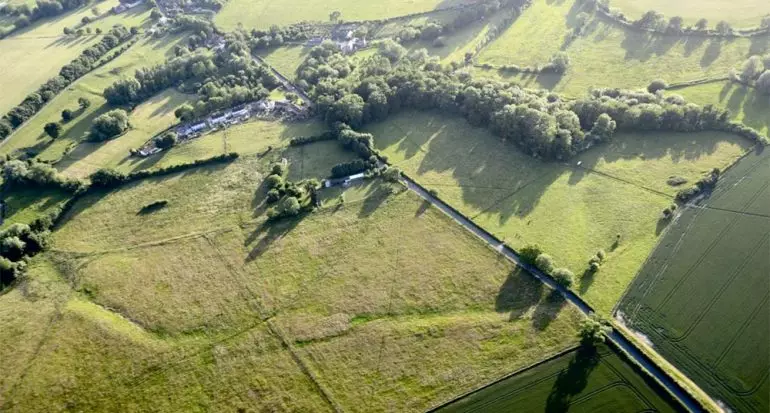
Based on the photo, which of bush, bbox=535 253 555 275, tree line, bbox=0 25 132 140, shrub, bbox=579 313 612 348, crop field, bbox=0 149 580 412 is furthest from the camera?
tree line, bbox=0 25 132 140

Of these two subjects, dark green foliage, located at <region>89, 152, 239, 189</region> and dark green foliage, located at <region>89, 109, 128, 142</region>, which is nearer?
dark green foliage, located at <region>89, 152, 239, 189</region>

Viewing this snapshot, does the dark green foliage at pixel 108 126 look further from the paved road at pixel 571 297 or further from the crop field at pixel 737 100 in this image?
the crop field at pixel 737 100

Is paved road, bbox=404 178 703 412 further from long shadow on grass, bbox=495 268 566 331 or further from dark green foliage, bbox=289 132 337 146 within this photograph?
dark green foliage, bbox=289 132 337 146

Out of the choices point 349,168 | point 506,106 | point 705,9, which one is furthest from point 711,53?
point 349,168

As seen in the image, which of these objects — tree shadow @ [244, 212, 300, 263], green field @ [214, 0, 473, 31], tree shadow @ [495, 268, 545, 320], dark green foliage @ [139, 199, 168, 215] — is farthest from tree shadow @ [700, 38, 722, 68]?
dark green foliage @ [139, 199, 168, 215]

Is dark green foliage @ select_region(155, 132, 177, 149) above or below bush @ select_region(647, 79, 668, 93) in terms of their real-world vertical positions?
below

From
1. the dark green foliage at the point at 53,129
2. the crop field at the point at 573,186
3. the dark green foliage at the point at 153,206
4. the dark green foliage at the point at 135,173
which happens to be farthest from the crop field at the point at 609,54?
the dark green foliage at the point at 53,129

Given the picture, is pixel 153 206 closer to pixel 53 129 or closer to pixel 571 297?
pixel 53 129
